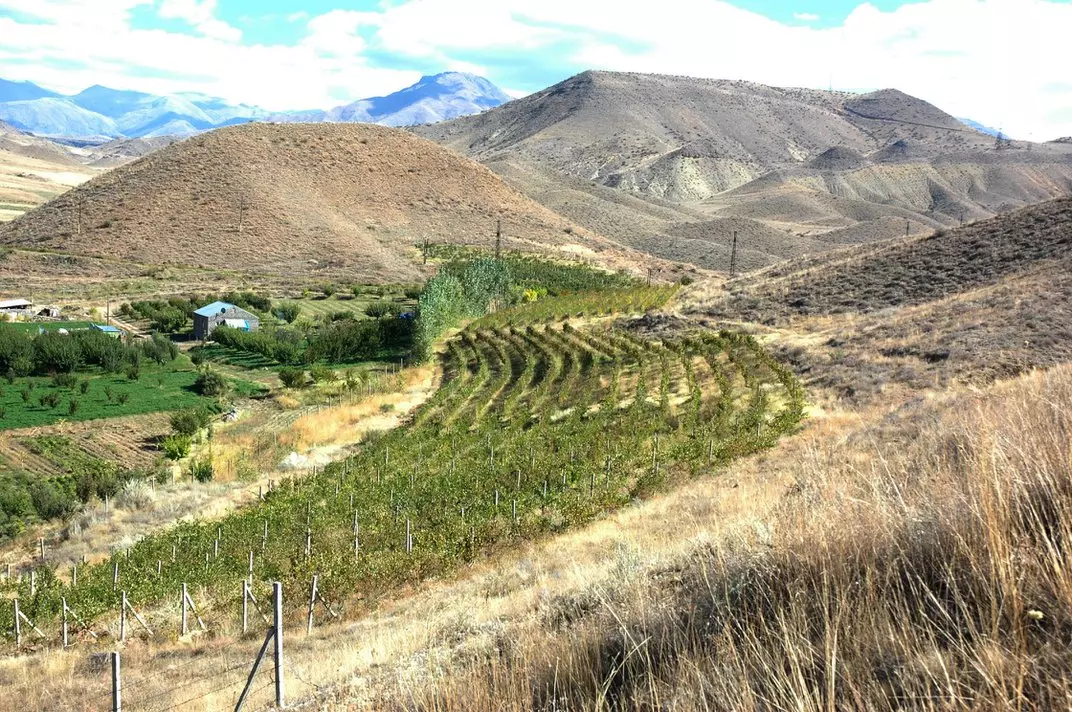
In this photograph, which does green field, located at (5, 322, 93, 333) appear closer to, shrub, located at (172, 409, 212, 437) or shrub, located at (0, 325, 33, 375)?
shrub, located at (0, 325, 33, 375)

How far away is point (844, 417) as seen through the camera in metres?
22.2

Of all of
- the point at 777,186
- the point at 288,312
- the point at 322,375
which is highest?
the point at 777,186

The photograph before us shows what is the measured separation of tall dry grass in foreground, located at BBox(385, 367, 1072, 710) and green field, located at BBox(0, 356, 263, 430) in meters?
31.1

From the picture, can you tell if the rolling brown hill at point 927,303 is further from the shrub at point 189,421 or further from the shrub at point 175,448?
the shrub at point 189,421

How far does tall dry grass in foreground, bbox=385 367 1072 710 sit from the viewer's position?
277cm

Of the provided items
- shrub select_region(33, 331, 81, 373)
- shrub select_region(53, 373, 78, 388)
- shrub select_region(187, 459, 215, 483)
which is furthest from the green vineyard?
shrub select_region(33, 331, 81, 373)

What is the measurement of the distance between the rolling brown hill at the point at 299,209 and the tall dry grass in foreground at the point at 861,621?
72253 mm

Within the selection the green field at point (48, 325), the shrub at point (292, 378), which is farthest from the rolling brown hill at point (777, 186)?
the green field at point (48, 325)

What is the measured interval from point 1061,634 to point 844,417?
67.9 feet

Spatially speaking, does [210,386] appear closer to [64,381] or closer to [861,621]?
[64,381]

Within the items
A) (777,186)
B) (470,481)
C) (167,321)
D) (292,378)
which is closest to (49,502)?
(470,481)

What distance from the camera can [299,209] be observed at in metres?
88.6

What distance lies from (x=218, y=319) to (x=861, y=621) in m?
49.5

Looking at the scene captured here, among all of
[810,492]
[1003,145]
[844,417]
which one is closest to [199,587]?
[810,492]
